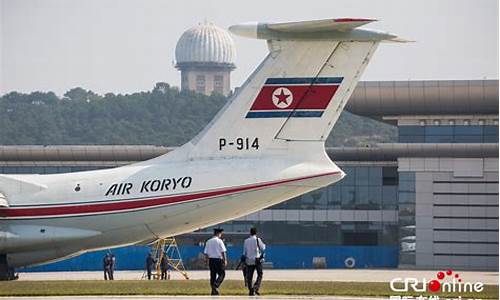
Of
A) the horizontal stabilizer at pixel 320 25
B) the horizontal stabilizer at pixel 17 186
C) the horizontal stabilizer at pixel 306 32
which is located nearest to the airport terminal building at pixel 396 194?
the horizontal stabilizer at pixel 306 32

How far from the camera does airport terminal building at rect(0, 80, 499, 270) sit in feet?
203

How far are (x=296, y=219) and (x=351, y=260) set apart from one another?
483 cm

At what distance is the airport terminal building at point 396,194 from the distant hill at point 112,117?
27.5 metres

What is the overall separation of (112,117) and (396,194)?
127 feet

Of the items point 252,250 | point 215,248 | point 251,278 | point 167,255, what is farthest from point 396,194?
point 215,248

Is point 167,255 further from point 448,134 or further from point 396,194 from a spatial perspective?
point 448,134

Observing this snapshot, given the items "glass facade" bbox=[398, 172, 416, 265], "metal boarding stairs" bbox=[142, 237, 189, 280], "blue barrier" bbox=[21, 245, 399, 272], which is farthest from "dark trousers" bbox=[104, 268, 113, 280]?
"glass facade" bbox=[398, 172, 416, 265]

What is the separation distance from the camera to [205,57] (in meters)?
145

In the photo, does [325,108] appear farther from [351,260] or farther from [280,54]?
[351,260]

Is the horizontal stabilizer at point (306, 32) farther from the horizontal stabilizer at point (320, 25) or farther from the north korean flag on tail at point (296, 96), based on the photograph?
the north korean flag on tail at point (296, 96)

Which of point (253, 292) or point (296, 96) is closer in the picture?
point (253, 292)

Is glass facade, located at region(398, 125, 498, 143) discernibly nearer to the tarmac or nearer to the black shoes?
the tarmac

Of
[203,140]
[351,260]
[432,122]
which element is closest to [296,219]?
[351,260]

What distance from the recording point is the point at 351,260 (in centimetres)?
6675
